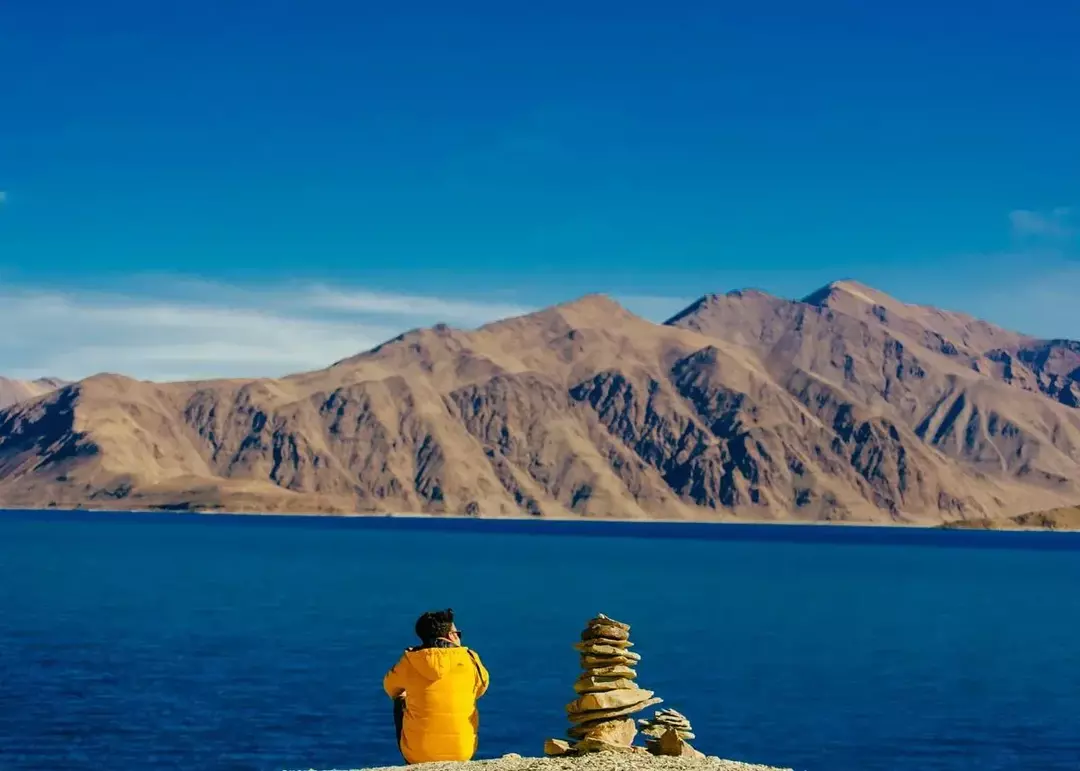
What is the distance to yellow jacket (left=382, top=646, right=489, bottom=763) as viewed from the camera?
54.3ft

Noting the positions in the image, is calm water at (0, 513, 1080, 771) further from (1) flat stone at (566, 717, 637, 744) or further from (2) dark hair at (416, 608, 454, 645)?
(2) dark hair at (416, 608, 454, 645)

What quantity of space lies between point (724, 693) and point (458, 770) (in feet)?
106

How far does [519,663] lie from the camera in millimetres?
55344

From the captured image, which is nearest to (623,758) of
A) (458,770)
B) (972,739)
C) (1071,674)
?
(458,770)

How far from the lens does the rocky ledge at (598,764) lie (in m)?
18.1

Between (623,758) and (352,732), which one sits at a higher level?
(623,758)

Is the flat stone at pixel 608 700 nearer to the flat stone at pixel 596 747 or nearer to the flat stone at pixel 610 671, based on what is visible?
the flat stone at pixel 610 671

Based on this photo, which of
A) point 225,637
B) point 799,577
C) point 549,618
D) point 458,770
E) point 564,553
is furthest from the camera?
point 564,553

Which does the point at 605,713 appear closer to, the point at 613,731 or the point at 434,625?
the point at 613,731

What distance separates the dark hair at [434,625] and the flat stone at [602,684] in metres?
6.73

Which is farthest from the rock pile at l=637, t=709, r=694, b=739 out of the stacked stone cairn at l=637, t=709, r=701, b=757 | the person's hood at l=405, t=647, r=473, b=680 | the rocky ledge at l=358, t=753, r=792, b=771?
the person's hood at l=405, t=647, r=473, b=680

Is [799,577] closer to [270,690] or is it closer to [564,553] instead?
[564,553]

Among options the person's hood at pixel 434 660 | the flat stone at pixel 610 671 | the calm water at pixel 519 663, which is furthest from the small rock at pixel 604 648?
the calm water at pixel 519 663

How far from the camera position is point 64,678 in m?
48.5
